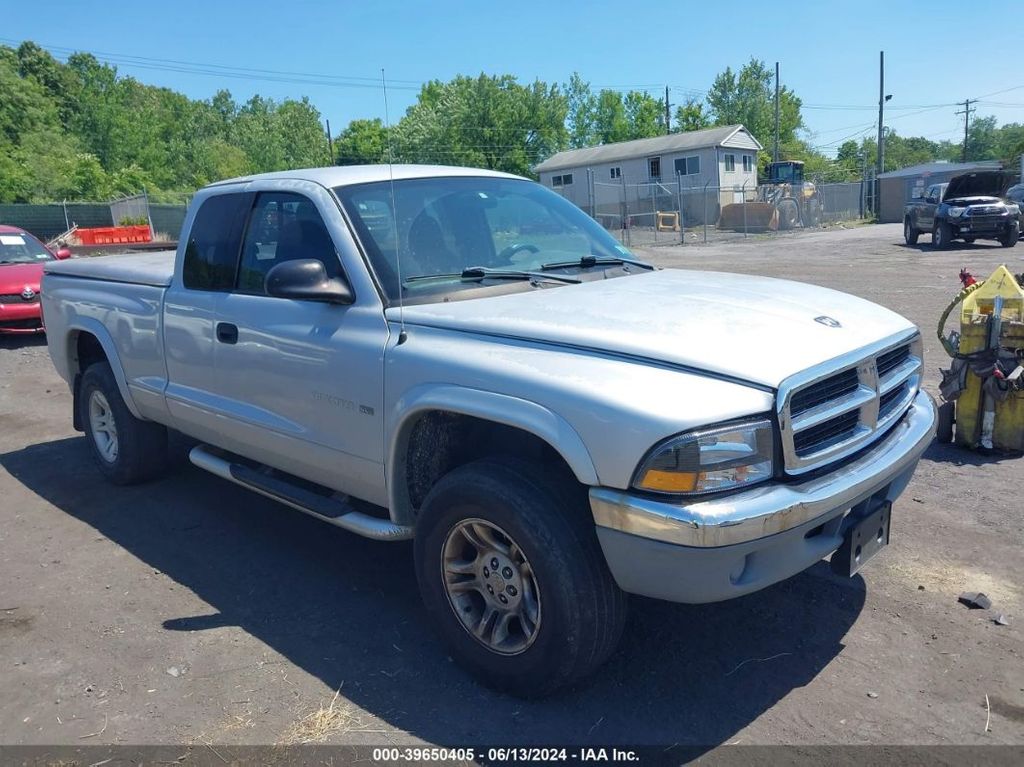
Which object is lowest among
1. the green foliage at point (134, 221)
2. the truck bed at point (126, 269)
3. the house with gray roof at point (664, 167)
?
the truck bed at point (126, 269)

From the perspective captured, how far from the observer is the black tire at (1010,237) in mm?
20859

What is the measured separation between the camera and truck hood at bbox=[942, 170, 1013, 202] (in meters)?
21.9

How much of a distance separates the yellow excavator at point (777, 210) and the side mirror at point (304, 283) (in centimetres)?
3319

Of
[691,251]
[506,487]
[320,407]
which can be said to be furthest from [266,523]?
[691,251]

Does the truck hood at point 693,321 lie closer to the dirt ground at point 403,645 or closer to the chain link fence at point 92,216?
the dirt ground at point 403,645

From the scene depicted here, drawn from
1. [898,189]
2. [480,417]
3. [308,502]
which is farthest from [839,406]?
[898,189]

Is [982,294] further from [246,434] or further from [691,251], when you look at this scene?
[691,251]

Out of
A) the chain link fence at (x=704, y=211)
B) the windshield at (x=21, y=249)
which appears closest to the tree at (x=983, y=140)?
the chain link fence at (x=704, y=211)

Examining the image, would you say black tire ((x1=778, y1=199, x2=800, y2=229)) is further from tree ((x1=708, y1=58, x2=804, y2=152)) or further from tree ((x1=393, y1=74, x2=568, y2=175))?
tree ((x1=708, y1=58, x2=804, y2=152))

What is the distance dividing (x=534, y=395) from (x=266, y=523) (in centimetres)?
291

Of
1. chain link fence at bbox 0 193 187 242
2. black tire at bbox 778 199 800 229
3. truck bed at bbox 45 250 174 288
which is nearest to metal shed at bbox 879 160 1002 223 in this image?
black tire at bbox 778 199 800 229

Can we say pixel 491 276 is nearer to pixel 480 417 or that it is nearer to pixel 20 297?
pixel 480 417

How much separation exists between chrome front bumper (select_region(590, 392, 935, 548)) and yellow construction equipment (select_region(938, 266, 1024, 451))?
2878 millimetres

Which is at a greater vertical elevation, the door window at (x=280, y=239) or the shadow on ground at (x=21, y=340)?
the door window at (x=280, y=239)
